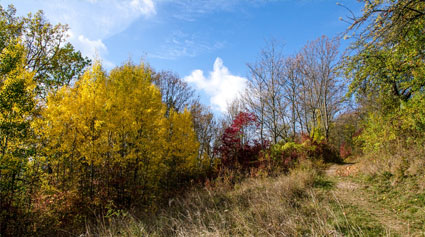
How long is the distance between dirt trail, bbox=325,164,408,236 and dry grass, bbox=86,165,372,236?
25.1 inches

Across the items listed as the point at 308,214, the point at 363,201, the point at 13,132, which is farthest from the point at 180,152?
the point at 363,201

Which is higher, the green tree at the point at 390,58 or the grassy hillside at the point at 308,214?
the green tree at the point at 390,58

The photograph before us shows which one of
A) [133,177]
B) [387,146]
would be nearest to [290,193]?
[387,146]

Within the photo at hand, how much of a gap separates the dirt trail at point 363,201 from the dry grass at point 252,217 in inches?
25.1

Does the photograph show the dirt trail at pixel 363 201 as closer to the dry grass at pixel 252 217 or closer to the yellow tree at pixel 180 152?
the dry grass at pixel 252 217

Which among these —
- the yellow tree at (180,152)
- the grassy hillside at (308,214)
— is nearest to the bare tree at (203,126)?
the yellow tree at (180,152)

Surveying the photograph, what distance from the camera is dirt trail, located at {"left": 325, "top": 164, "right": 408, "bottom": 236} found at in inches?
155

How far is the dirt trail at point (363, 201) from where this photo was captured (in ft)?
12.9

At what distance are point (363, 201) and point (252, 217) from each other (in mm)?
3554


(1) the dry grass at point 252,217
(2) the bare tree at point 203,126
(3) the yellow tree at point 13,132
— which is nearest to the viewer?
(1) the dry grass at point 252,217

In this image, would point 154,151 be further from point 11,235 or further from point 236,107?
point 236,107

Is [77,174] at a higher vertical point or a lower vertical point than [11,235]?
higher

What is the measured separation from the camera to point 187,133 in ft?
43.9

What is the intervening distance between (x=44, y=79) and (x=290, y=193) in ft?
45.7
